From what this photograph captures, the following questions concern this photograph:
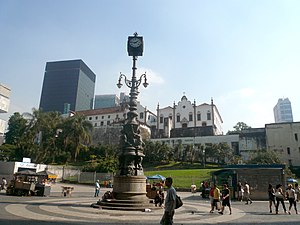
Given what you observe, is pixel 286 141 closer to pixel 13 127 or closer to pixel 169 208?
pixel 169 208

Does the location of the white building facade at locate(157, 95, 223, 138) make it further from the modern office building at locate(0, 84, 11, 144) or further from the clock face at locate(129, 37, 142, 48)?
the clock face at locate(129, 37, 142, 48)

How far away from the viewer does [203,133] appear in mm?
77188

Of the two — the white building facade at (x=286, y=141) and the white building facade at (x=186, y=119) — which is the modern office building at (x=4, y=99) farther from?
the white building facade at (x=286, y=141)

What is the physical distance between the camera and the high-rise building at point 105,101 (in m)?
168

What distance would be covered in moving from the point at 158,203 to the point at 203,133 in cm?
6390

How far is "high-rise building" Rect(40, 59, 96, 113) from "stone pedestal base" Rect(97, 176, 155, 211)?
136111 mm

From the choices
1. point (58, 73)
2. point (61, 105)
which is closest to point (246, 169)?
point (61, 105)

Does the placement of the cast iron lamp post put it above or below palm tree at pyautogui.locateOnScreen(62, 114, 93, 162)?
below

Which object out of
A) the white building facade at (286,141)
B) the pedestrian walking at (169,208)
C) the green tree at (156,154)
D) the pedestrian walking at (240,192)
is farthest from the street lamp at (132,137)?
the white building facade at (286,141)

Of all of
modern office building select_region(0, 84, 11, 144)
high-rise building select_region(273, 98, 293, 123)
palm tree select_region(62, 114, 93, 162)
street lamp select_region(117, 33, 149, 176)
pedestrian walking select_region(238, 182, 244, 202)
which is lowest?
pedestrian walking select_region(238, 182, 244, 202)

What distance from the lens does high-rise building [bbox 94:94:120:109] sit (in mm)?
167775

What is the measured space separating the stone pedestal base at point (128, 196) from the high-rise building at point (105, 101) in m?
→ 151

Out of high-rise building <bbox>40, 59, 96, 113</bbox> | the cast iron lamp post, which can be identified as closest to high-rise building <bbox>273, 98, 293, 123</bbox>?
high-rise building <bbox>40, 59, 96, 113</bbox>

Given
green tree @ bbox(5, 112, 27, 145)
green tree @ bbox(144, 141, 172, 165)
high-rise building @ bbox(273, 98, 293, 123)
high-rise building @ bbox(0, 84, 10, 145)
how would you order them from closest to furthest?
green tree @ bbox(144, 141, 172, 165) < high-rise building @ bbox(0, 84, 10, 145) < green tree @ bbox(5, 112, 27, 145) < high-rise building @ bbox(273, 98, 293, 123)
